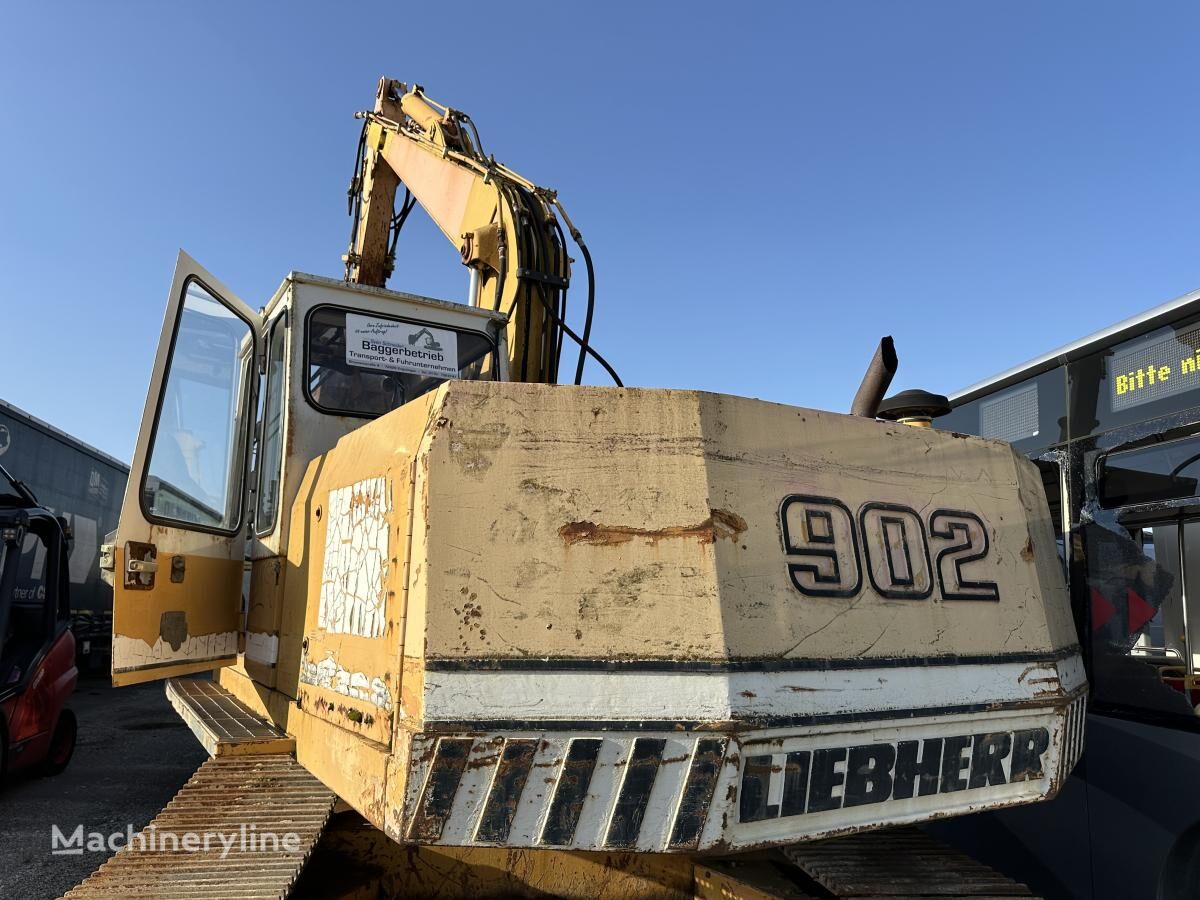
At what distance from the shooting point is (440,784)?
1782mm

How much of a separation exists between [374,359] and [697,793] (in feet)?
8.38

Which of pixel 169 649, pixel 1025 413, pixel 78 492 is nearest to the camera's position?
pixel 169 649

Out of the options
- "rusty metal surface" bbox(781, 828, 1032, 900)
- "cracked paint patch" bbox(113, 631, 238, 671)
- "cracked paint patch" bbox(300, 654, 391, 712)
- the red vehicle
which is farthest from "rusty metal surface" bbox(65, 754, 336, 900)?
the red vehicle

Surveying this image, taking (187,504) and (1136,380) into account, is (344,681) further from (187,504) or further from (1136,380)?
(1136,380)

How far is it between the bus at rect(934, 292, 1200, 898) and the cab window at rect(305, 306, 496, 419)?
2.72 m

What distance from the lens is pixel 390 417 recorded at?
89.3 inches

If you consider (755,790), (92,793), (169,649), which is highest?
(169,649)

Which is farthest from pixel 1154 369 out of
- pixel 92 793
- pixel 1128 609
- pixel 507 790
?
pixel 92 793

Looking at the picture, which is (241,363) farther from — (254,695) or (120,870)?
(120,870)

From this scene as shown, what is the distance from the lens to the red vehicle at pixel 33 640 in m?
6.55

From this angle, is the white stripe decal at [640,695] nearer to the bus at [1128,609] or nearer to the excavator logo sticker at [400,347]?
the bus at [1128,609]

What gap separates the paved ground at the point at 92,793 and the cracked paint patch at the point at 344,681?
3184 mm

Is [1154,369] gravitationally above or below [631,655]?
above

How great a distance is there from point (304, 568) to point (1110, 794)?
2.98 m
